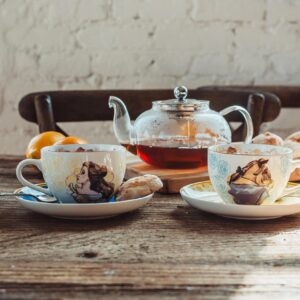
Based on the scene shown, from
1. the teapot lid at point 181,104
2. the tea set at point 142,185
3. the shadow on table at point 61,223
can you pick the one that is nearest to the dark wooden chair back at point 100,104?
the teapot lid at point 181,104

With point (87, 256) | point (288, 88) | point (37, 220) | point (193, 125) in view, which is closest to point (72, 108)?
point (193, 125)

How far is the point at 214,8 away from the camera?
1802mm

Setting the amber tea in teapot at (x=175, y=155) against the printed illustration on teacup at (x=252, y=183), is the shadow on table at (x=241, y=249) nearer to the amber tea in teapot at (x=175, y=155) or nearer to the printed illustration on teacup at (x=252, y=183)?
the printed illustration on teacup at (x=252, y=183)

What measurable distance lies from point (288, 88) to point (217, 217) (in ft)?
3.35

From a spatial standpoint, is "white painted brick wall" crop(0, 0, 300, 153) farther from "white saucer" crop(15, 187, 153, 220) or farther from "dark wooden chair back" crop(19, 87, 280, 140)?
"white saucer" crop(15, 187, 153, 220)

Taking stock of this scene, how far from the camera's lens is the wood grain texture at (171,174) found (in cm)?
81

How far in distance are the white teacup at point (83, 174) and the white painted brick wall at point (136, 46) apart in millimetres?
1154

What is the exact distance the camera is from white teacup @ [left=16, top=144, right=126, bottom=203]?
657 mm

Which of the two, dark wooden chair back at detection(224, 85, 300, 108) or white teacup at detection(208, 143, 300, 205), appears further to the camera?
dark wooden chair back at detection(224, 85, 300, 108)

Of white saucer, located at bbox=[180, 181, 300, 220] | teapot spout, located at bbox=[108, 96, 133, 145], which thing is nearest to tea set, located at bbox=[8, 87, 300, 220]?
white saucer, located at bbox=[180, 181, 300, 220]

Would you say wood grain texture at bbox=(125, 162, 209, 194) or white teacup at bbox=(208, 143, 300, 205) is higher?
white teacup at bbox=(208, 143, 300, 205)

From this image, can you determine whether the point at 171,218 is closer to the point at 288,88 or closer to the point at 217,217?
the point at 217,217

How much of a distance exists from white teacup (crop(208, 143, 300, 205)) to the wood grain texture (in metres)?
0.14

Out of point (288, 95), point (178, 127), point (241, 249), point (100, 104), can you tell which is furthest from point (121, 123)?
point (288, 95)
